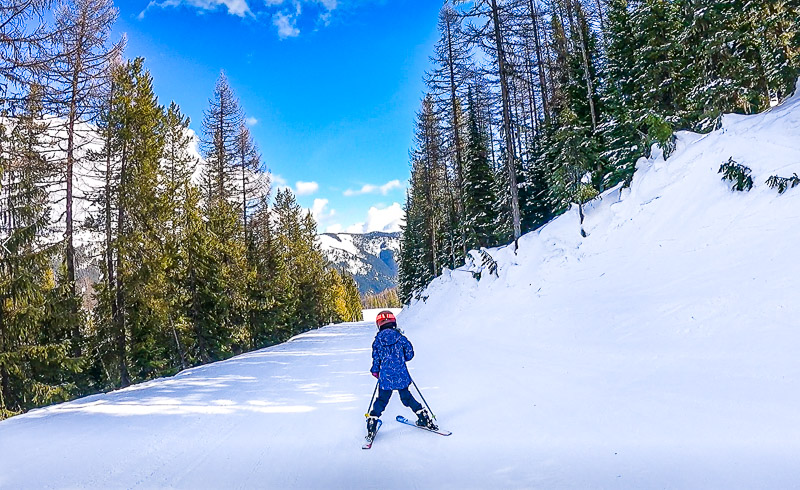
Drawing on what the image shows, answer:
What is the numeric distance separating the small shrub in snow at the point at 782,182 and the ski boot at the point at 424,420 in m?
8.84

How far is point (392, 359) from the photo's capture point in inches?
213

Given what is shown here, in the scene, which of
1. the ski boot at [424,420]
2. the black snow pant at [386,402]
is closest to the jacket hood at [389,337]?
the black snow pant at [386,402]

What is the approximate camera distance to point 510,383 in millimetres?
6867

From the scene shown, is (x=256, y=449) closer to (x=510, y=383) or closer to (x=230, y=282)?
(x=510, y=383)

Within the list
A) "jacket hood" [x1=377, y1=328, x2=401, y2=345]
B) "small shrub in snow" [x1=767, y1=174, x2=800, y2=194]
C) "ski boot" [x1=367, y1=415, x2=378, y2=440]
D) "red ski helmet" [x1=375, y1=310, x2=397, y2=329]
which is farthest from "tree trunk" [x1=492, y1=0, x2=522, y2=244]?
"ski boot" [x1=367, y1=415, x2=378, y2=440]

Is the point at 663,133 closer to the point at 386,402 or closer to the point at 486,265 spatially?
the point at 486,265

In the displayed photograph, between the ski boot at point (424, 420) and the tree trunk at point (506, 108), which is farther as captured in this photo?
the tree trunk at point (506, 108)

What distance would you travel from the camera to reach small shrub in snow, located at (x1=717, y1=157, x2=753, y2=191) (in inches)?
348

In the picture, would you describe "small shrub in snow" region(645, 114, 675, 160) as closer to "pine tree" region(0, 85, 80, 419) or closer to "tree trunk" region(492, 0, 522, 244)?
"tree trunk" region(492, 0, 522, 244)

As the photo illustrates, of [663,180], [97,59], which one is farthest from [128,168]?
[663,180]

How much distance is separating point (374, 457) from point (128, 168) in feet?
46.0

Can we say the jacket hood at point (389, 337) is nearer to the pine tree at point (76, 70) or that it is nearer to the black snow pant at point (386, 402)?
the black snow pant at point (386, 402)

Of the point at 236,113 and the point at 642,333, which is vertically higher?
the point at 236,113

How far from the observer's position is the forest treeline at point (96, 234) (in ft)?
26.0
